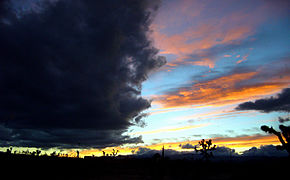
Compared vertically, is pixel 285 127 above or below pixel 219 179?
above

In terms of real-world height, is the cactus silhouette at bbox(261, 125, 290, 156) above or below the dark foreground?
above

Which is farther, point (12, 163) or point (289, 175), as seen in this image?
point (12, 163)

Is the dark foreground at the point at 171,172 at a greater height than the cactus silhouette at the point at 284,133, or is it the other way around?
the cactus silhouette at the point at 284,133

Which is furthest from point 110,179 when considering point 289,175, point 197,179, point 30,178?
point 289,175

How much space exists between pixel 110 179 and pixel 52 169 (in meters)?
12.9

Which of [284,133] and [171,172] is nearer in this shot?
[284,133]

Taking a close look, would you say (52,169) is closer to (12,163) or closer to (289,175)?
(12,163)

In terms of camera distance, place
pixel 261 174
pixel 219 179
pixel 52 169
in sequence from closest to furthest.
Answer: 1. pixel 261 174
2. pixel 219 179
3. pixel 52 169

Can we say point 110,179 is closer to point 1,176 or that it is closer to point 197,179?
point 197,179

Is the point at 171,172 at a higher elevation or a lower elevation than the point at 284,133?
lower

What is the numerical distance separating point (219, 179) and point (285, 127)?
7600mm

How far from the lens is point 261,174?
14812 mm

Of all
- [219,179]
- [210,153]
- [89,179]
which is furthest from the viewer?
[210,153]

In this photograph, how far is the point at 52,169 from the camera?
106 ft
